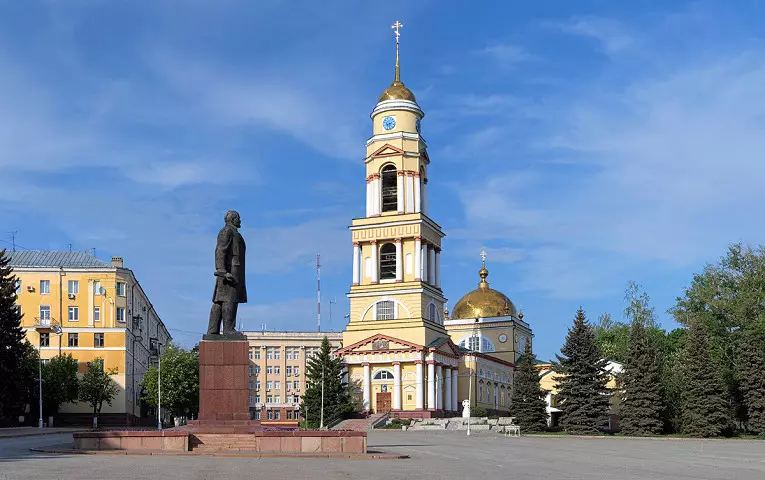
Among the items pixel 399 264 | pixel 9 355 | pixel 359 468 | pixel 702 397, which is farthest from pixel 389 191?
pixel 359 468

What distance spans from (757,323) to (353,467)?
128ft

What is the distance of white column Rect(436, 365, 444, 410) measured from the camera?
71.8 meters

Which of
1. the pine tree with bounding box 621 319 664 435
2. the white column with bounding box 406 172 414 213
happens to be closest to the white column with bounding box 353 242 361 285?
the white column with bounding box 406 172 414 213

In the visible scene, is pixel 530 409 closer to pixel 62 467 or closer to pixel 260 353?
pixel 62 467

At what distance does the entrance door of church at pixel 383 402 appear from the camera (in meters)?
70.9

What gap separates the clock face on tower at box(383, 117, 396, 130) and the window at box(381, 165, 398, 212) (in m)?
Result: 3.27

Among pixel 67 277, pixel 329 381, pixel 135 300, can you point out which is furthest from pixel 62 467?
pixel 135 300

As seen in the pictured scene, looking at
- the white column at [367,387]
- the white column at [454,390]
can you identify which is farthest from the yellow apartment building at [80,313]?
the white column at [454,390]

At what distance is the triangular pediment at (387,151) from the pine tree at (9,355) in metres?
30.1

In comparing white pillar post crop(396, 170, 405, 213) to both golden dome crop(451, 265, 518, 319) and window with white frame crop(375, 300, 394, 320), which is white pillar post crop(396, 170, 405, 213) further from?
golden dome crop(451, 265, 518, 319)

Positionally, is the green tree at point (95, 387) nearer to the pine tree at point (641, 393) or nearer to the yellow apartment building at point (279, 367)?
the pine tree at point (641, 393)

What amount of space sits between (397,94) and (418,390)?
23922mm

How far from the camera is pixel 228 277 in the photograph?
85.3 ft

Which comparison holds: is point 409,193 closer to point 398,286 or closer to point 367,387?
point 398,286
